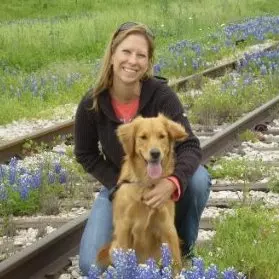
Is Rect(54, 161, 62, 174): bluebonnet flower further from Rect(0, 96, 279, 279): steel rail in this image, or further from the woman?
the woman

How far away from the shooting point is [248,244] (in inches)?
186

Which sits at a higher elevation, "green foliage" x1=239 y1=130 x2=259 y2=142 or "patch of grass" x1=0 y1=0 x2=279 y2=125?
"green foliage" x1=239 y1=130 x2=259 y2=142

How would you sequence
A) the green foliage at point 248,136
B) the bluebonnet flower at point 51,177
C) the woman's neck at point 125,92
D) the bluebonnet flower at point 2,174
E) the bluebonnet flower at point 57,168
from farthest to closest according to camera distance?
the green foliage at point 248,136 → the bluebonnet flower at point 57,168 → the bluebonnet flower at point 51,177 → the bluebonnet flower at point 2,174 → the woman's neck at point 125,92

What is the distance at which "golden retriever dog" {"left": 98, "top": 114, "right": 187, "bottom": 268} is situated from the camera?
175 inches

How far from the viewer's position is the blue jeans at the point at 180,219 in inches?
196

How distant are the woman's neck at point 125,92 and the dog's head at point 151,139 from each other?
0.57 meters

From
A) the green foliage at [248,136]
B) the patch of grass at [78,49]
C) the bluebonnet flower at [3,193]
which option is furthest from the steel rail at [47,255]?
the patch of grass at [78,49]

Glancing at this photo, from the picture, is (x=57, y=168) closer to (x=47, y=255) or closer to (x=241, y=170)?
(x=241, y=170)

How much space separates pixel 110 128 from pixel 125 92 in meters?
0.25

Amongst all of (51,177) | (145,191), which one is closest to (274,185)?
(51,177)

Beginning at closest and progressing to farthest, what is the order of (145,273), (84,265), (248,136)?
(145,273) → (84,265) → (248,136)

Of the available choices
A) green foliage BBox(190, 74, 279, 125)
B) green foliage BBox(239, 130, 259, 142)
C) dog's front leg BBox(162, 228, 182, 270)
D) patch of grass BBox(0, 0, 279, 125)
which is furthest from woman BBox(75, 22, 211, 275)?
patch of grass BBox(0, 0, 279, 125)

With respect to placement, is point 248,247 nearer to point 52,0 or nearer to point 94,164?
point 94,164

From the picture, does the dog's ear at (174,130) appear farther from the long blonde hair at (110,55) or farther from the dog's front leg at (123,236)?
the long blonde hair at (110,55)
